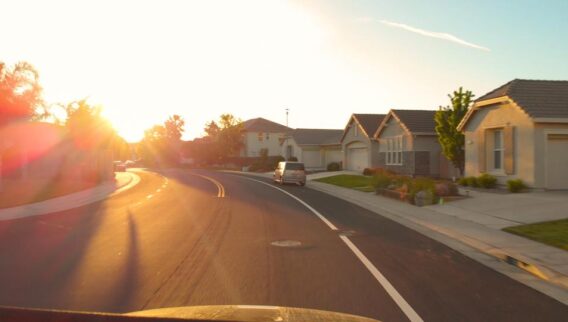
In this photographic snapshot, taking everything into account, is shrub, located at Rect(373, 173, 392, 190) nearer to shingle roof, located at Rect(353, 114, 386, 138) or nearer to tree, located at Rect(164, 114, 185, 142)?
shingle roof, located at Rect(353, 114, 386, 138)

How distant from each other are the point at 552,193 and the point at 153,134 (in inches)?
4538

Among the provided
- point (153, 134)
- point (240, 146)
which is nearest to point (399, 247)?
point (240, 146)

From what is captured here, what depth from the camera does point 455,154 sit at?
33031 millimetres

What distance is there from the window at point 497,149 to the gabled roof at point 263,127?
67905 millimetres

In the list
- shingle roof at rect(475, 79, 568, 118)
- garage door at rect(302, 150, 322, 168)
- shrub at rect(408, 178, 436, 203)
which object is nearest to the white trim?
shingle roof at rect(475, 79, 568, 118)

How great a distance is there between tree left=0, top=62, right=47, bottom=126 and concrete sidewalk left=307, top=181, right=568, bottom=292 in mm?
17319

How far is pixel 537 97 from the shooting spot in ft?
76.2

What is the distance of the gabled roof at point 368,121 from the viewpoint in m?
47.6

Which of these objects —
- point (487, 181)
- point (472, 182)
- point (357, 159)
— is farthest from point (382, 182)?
point (357, 159)

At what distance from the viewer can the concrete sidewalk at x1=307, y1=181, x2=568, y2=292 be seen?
939cm

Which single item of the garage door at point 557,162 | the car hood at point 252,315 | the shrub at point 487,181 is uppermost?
the garage door at point 557,162

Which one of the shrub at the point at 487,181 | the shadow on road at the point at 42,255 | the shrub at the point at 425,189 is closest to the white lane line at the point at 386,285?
the shadow on road at the point at 42,255

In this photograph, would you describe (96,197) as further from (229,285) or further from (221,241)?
(229,285)

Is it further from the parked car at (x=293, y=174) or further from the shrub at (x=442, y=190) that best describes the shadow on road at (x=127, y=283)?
the parked car at (x=293, y=174)
